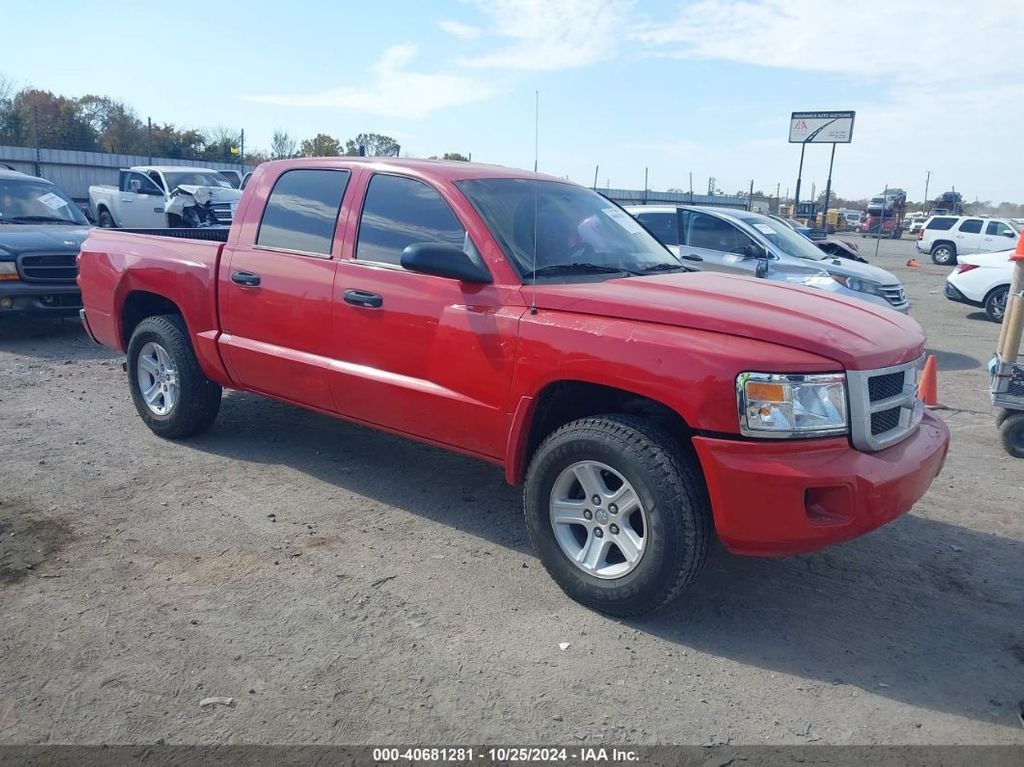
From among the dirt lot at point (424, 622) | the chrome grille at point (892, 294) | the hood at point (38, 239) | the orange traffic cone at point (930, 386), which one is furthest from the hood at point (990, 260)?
the hood at point (38, 239)

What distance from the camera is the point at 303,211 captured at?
5008 mm

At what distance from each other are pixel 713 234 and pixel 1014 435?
16.8 feet

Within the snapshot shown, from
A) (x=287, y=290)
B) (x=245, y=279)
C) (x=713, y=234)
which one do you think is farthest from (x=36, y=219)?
(x=713, y=234)

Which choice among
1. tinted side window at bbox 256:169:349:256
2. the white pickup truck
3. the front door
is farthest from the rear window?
the front door

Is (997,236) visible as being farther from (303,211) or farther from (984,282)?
(303,211)

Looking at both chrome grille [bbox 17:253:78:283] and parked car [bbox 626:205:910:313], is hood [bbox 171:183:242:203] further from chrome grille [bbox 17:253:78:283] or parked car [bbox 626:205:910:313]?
parked car [bbox 626:205:910:313]

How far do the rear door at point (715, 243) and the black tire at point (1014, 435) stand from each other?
13.6ft

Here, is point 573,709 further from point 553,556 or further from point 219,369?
point 219,369

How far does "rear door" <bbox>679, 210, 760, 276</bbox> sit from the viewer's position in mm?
10080

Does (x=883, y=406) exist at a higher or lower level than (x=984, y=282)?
higher

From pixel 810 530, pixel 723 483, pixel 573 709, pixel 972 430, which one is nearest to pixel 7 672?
pixel 573 709

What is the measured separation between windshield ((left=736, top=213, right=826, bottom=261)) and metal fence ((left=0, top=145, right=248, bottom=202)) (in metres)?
19.3

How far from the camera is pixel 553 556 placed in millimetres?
3812

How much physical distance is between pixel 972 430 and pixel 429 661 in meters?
5.43
